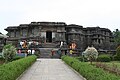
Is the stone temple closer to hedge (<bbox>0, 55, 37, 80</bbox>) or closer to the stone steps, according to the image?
the stone steps

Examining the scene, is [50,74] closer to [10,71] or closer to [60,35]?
[10,71]

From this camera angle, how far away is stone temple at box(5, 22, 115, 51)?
144 ft

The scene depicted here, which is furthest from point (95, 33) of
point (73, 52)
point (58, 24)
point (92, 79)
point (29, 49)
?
point (92, 79)

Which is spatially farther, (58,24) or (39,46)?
(58,24)

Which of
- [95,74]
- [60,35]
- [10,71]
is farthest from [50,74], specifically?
[60,35]

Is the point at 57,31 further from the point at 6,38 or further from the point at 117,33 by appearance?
the point at 117,33

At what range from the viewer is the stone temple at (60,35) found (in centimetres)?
4381

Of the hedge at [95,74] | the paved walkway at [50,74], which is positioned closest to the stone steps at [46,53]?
the paved walkway at [50,74]

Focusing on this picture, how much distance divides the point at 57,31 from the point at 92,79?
109 ft

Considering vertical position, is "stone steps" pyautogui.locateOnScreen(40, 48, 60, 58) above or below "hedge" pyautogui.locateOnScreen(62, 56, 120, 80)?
above

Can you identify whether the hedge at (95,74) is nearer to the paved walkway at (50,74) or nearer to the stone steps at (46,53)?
the paved walkway at (50,74)

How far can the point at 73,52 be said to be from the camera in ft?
123

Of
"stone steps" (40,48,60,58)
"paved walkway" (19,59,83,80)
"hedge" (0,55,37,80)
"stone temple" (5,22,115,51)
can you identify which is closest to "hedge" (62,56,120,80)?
"paved walkway" (19,59,83,80)

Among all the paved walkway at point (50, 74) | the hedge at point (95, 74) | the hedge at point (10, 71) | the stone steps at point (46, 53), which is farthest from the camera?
the stone steps at point (46, 53)
